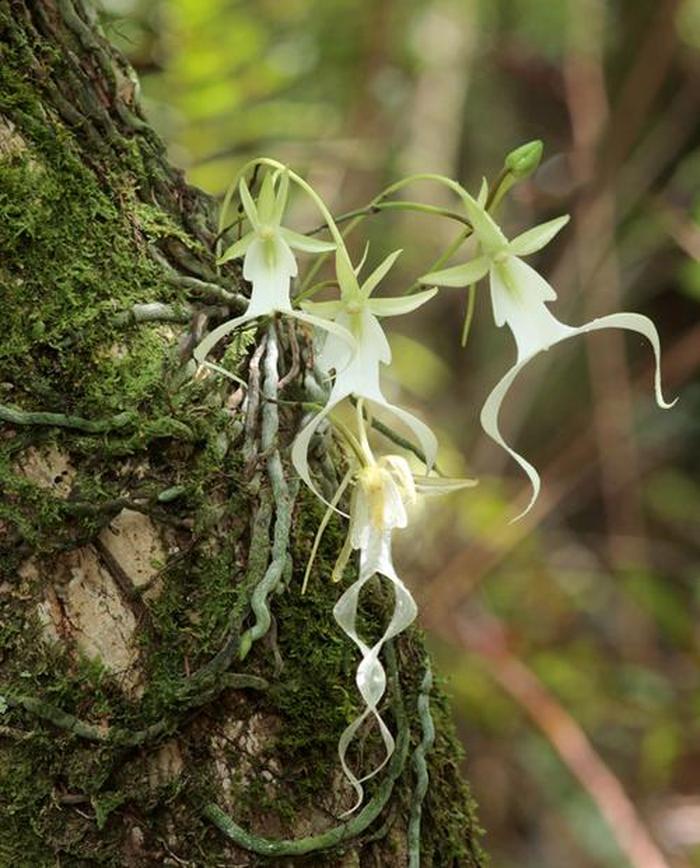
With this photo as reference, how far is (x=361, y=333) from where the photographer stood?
2.43ft

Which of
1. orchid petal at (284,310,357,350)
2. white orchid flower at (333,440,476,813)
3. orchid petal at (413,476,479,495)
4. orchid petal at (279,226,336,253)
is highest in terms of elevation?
orchid petal at (279,226,336,253)

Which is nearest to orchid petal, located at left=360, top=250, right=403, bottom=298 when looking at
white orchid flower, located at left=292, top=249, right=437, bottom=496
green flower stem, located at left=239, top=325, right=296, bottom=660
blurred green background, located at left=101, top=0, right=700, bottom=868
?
white orchid flower, located at left=292, top=249, right=437, bottom=496

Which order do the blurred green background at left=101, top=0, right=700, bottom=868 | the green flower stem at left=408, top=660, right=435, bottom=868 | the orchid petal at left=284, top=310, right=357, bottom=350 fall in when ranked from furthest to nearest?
the blurred green background at left=101, top=0, right=700, bottom=868, the green flower stem at left=408, top=660, right=435, bottom=868, the orchid petal at left=284, top=310, right=357, bottom=350

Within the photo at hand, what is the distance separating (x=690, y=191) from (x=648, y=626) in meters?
1.25

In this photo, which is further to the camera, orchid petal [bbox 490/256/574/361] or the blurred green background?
the blurred green background

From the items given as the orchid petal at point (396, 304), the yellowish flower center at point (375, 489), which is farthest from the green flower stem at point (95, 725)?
the orchid petal at point (396, 304)

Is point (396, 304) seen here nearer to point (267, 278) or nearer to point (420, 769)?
point (267, 278)

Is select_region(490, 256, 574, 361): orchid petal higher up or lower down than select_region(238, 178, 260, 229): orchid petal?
lower down

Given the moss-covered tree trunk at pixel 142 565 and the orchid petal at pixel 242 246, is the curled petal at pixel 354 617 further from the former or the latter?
the orchid petal at pixel 242 246

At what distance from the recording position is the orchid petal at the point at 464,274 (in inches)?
29.7

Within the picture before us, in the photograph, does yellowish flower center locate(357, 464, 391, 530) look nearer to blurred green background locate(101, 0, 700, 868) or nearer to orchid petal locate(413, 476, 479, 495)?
orchid petal locate(413, 476, 479, 495)

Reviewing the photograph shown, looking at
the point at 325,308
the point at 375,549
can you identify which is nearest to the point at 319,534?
the point at 375,549

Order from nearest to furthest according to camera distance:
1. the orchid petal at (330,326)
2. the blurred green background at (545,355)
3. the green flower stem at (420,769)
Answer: the orchid petal at (330,326) < the green flower stem at (420,769) < the blurred green background at (545,355)

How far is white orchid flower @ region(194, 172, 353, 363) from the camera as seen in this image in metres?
0.73
